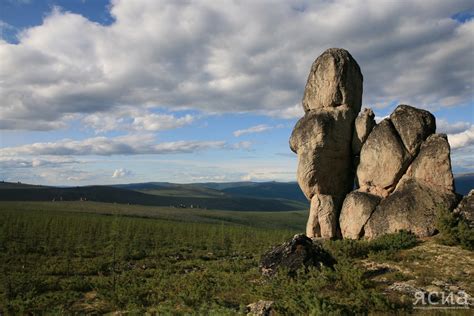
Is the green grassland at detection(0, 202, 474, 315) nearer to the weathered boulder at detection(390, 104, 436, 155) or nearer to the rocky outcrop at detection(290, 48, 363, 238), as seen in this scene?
the rocky outcrop at detection(290, 48, 363, 238)

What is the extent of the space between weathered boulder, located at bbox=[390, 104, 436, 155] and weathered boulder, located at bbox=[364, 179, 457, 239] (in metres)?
3.48

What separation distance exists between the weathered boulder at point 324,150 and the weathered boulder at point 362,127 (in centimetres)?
78

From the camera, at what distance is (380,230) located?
100 feet

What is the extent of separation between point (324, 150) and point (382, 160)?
5.21 meters

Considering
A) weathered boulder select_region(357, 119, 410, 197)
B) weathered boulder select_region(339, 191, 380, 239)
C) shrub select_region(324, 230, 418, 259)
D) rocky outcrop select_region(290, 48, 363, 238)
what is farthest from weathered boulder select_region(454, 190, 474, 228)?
rocky outcrop select_region(290, 48, 363, 238)

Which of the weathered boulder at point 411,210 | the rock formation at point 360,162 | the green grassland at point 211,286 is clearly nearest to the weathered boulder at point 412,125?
the rock formation at point 360,162

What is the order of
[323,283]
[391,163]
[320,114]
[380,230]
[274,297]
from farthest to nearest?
[320,114]
[391,163]
[380,230]
[323,283]
[274,297]

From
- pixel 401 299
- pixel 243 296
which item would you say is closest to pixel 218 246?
pixel 243 296

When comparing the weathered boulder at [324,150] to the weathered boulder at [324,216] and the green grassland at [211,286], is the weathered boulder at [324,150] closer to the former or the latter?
the weathered boulder at [324,216]

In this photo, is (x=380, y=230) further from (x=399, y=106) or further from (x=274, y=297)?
(x=274, y=297)

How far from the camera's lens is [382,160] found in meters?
33.7

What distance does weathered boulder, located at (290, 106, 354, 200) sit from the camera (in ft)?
118

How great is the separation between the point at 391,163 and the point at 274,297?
1972cm

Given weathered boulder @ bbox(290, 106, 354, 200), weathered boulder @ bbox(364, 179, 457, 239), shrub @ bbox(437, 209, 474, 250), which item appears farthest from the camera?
weathered boulder @ bbox(290, 106, 354, 200)
